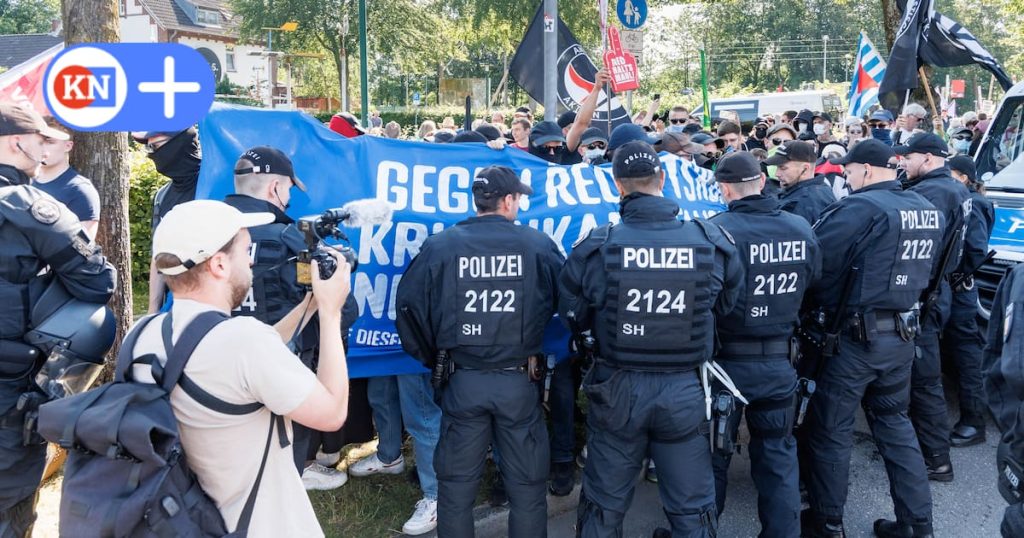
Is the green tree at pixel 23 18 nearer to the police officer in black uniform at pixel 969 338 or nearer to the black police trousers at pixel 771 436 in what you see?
the police officer in black uniform at pixel 969 338

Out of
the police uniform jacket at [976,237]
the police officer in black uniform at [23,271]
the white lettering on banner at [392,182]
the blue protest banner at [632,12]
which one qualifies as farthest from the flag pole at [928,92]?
the police officer in black uniform at [23,271]

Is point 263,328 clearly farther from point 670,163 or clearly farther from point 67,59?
point 670,163

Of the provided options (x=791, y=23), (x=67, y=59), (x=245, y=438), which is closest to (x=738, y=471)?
(x=245, y=438)

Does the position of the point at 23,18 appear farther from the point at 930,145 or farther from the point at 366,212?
the point at 366,212

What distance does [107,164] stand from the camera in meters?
5.41

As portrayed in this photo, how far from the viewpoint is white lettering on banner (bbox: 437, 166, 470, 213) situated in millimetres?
4824

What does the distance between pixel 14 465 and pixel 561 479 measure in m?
2.99

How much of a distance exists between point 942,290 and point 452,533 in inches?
157

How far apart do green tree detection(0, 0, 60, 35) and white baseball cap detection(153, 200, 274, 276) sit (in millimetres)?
70480

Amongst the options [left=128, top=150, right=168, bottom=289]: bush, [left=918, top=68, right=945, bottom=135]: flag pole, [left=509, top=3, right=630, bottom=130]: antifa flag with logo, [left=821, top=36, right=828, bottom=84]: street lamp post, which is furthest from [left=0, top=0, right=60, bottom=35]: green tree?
[left=918, top=68, right=945, bottom=135]: flag pole

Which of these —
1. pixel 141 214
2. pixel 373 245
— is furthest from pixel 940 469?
pixel 141 214

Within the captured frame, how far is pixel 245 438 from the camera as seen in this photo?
7.53 feet

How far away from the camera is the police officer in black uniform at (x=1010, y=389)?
8.98ft
